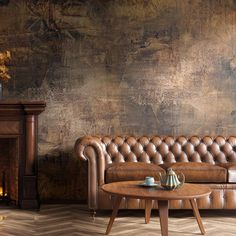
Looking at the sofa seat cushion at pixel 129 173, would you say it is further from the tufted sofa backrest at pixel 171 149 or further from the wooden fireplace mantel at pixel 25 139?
the wooden fireplace mantel at pixel 25 139

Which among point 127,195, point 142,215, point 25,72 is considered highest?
point 25,72

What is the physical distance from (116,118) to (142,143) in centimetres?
60

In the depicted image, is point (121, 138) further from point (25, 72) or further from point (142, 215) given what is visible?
point (25, 72)

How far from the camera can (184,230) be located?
4863 millimetres

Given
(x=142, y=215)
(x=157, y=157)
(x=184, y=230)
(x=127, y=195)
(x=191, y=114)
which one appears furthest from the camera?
(x=191, y=114)

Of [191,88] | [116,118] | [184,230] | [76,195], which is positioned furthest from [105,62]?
[184,230]

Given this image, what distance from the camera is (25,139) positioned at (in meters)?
6.14

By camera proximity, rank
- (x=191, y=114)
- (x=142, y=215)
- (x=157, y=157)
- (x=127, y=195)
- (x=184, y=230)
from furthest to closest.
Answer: (x=191, y=114) → (x=157, y=157) → (x=142, y=215) → (x=184, y=230) → (x=127, y=195)

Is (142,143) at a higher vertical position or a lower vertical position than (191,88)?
lower

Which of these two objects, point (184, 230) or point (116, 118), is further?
point (116, 118)

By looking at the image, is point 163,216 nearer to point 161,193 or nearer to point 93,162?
point 161,193

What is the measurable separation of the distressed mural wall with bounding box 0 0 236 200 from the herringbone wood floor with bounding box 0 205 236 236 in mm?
980

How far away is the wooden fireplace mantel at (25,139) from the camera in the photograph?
6.06 meters

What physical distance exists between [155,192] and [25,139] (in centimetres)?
247
